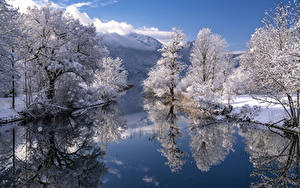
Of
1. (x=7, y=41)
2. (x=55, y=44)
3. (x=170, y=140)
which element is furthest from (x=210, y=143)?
(x=55, y=44)

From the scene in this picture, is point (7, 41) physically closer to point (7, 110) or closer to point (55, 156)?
point (7, 110)

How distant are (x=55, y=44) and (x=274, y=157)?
24.1 metres

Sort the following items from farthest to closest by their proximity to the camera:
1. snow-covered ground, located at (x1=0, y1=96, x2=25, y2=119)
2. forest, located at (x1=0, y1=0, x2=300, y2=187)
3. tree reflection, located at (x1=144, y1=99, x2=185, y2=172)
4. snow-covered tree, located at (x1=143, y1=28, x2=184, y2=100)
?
1. snow-covered tree, located at (x1=143, y1=28, x2=184, y2=100)
2. snow-covered ground, located at (x1=0, y1=96, x2=25, y2=119)
3. tree reflection, located at (x1=144, y1=99, x2=185, y2=172)
4. forest, located at (x1=0, y1=0, x2=300, y2=187)

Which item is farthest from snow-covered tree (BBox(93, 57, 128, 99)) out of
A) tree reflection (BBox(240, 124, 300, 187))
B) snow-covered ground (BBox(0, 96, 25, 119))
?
tree reflection (BBox(240, 124, 300, 187))

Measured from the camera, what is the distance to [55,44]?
2364cm

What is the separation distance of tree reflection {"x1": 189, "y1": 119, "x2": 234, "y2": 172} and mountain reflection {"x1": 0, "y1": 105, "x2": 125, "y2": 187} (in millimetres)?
5940

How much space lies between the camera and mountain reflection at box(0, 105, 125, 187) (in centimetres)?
928

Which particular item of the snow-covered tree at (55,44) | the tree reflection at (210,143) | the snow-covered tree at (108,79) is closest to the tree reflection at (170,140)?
the tree reflection at (210,143)

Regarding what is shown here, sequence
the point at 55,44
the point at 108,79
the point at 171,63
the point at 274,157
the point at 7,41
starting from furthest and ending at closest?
the point at 108,79 → the point at 171,63 → the point at 55,44 → the point at 7,41 → the point at 274,157

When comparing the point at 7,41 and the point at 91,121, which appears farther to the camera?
the point at 91,121

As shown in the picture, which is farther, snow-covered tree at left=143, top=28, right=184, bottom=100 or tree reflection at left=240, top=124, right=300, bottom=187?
snow-covered tree at left=143, top=28, right=184, bottom=100

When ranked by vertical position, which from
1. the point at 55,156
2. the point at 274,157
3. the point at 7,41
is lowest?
the point at 55,156

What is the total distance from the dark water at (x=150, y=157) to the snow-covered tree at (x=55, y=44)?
294 inches

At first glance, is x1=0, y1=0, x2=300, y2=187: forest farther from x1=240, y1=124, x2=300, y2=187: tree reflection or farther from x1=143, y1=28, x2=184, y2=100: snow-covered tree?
x1=143, y1=28, x2=184, y2=100: snow-covered tree
